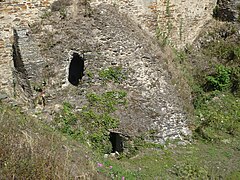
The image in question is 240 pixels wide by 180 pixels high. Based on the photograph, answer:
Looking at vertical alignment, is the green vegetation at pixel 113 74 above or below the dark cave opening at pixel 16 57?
below

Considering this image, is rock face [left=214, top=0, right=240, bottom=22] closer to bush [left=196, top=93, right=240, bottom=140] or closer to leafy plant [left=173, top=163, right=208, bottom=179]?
bush [left=196, top=93, right=240, bottom=140]

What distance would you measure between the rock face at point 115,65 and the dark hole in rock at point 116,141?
9.0 inches

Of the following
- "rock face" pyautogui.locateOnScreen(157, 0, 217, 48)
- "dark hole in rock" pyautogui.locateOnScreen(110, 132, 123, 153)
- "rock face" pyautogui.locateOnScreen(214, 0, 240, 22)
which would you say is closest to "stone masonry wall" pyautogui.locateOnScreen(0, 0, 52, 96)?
"dark hole in rock" pyautogui.locateOnScreen(110, 132, 123, 153)

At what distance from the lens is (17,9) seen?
9742mm

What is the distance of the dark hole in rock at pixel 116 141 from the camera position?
9359 mm

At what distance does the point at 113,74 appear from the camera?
998 cm

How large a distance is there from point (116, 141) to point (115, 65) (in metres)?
2.03

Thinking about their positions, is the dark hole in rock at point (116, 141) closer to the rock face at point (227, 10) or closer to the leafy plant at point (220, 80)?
the leafy plant at point (220, 80)

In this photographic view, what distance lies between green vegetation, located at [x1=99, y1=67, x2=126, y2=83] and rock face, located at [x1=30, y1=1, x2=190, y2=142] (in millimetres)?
89

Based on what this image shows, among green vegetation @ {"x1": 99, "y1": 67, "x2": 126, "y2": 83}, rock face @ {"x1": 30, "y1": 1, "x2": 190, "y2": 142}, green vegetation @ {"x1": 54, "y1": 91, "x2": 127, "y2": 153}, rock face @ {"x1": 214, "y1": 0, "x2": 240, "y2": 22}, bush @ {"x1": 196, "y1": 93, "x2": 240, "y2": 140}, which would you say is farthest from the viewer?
rock face @ {"x1": 214, "y1": 0, "x2": 240, "y2": 22}

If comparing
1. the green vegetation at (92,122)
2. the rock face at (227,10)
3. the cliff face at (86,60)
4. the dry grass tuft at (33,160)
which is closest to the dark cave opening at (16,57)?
the cliff face at (86,60)

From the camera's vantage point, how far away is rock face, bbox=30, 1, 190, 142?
9594 millimetres

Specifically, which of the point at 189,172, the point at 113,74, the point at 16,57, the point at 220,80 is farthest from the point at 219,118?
the point at 16,57

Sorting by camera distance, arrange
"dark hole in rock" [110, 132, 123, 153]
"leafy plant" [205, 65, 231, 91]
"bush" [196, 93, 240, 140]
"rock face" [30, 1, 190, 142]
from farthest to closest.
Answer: "leafy plant" [205, 65, 231, 91], "bush" [196, 93, 240, 140], "rock face" [30, 1, 190, 142], "dark hole in rock" [110, 132, 123, 153]
